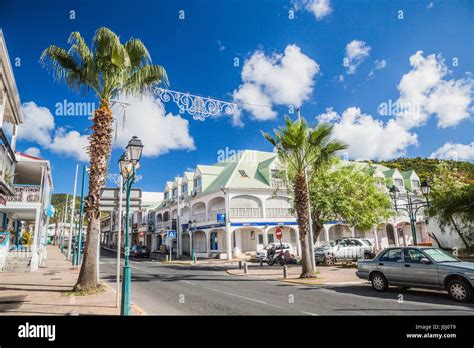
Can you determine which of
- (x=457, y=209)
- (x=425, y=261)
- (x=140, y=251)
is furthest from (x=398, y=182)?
(x=425, y=261)

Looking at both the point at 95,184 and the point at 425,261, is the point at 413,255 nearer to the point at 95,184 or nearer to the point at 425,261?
the point at 425,261

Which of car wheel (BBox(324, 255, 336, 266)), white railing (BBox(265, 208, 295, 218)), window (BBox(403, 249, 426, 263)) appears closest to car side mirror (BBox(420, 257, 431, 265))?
window (BBox(403, 249, 426, 263))

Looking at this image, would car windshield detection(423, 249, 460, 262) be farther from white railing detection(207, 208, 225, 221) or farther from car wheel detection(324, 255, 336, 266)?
white railing detection(207, 208, 225, 221)

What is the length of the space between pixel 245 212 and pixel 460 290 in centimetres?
2479

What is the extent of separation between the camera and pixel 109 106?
471 inches

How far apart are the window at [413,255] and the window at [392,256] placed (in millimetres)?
245

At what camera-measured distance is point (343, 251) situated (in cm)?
2291

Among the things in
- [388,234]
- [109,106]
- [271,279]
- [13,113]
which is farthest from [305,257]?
[388,234]

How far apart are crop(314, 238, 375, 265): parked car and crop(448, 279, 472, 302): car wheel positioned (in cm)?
1301

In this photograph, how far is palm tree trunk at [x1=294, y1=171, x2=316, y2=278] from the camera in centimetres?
1529
